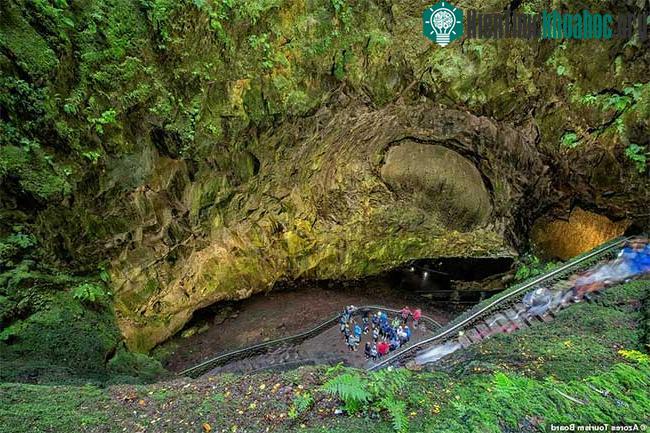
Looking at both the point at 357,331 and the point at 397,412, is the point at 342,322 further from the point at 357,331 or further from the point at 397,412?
the point at 397,412

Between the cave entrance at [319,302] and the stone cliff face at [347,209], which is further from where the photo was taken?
the cave entrance at [319,302]

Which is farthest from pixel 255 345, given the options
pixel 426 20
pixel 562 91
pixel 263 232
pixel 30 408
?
pixel 562 91

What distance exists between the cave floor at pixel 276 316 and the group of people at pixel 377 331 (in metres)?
0.37

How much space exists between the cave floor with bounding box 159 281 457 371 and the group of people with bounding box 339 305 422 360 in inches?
14.5

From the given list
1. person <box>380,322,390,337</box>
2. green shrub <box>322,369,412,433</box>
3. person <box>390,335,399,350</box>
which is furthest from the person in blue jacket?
green shrub <box>322,369,412,433</box>

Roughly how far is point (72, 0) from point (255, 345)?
9.18m

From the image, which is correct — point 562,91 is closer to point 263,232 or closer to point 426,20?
point 426,20

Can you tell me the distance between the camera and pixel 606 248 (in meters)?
7.18

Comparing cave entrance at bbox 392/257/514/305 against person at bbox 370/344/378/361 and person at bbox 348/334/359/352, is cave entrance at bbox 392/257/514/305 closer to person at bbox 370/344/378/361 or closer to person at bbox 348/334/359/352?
person at bbox 348/334/359/352

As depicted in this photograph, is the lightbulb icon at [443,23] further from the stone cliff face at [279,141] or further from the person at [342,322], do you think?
the person at [342,322]

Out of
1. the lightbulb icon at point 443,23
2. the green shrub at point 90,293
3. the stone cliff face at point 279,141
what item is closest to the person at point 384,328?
the stone cliff face at point 279,141

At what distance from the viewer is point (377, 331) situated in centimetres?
948

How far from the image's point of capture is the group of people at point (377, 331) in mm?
8578

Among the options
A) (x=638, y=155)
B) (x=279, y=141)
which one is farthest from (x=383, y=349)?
(x=638, y=155)
